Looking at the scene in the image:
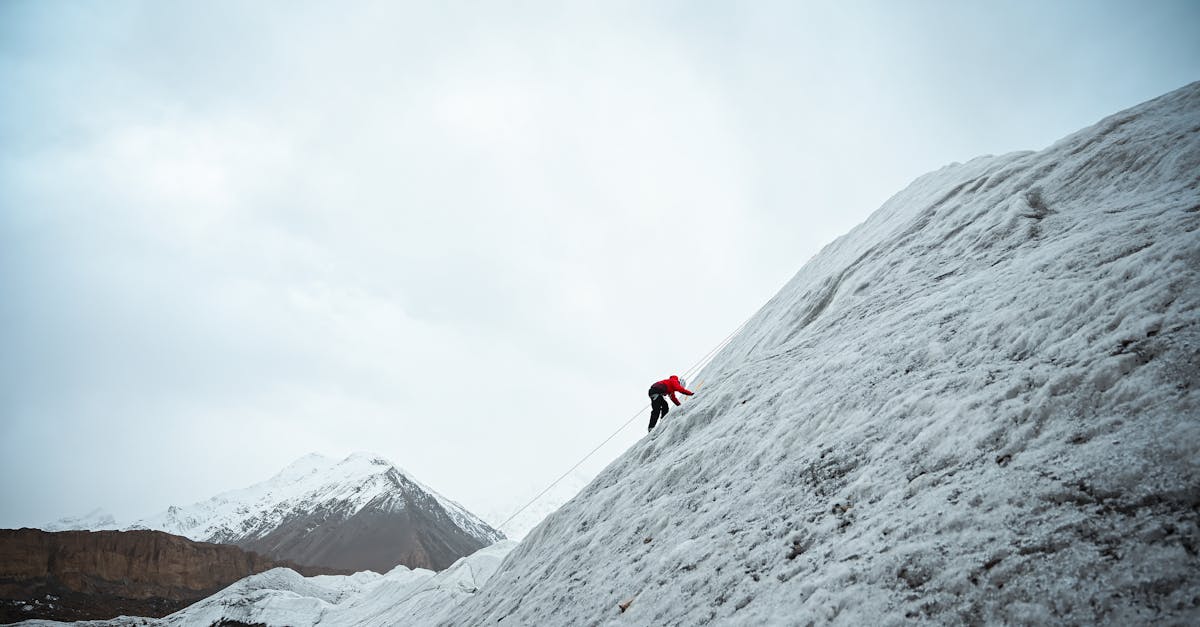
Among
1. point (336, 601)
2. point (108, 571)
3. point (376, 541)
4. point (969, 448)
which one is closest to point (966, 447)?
point (969, 448)

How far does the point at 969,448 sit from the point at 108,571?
116380mm

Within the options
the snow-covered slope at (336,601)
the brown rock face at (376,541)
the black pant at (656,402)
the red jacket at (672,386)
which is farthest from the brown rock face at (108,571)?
the red jacket at (672,386)

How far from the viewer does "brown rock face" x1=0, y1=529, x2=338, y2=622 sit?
61.9m

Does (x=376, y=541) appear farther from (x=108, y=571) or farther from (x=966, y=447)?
(x=966, y=447)

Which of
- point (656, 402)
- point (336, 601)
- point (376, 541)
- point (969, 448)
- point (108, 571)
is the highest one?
point (108, 571)

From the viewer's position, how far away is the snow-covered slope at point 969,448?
3.62 metres

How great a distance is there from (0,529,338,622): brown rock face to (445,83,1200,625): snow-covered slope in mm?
70489

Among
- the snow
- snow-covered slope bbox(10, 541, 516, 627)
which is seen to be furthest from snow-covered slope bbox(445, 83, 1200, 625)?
snow-covered slope bbox(10, 541, 516, 627)

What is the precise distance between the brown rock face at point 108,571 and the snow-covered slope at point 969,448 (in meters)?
70.5

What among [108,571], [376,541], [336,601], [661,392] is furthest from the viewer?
[376,541]

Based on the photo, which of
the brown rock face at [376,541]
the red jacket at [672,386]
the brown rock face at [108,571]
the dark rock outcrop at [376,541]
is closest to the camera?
the red jacket at [672,386]

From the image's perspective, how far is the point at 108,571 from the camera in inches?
3182

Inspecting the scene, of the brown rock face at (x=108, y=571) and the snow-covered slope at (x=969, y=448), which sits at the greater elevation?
the brown rock face at (x=108, y=571)

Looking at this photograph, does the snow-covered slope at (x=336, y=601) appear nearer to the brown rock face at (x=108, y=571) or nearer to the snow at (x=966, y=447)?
the snow at (x=966, y=447)
